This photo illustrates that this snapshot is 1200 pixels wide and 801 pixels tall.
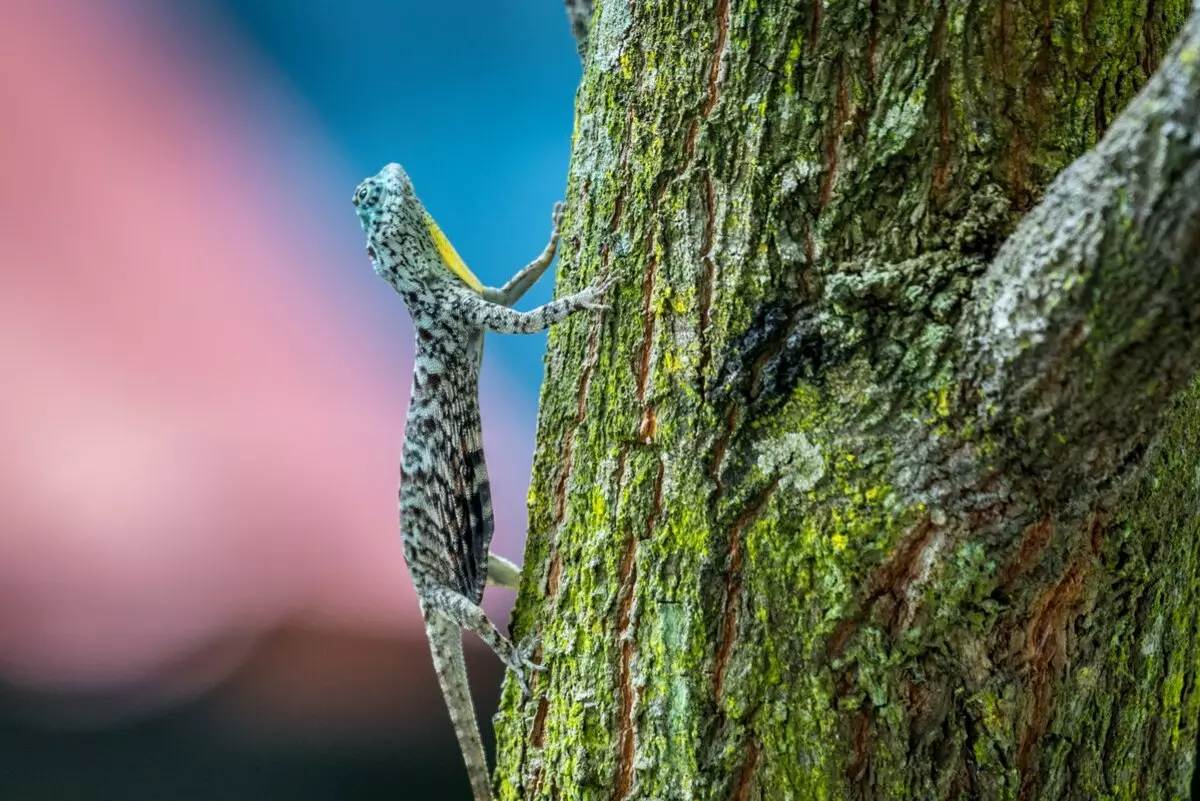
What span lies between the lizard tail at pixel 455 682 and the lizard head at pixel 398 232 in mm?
749

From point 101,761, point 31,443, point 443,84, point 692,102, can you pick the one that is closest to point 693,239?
point 692,102

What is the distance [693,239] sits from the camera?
3.75 ft

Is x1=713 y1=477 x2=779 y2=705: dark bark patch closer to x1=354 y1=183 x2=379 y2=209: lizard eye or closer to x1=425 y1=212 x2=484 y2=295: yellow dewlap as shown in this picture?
x1=425 y1=212 x2=484 y2=295: yellow dewlap

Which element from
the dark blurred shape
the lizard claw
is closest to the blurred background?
the dark blurred shape

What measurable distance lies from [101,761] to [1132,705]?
264 centimetres

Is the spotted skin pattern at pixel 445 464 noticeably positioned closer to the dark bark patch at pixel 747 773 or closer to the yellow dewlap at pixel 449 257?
the yellow dewlap at pixel 449 257

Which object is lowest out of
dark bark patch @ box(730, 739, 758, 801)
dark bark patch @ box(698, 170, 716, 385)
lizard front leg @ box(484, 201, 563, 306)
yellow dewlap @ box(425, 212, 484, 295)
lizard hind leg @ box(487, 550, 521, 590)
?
dark bark patch @ box(730, 739, 758, 801)

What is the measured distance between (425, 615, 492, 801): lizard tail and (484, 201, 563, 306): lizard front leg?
28.3 inches

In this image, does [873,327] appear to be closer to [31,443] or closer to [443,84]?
[443,84]

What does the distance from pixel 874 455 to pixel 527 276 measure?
3.53 ft

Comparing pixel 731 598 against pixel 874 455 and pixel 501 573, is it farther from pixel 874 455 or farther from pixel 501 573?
pixel 501 573

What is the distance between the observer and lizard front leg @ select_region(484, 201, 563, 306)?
184 cm

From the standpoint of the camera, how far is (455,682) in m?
1.83

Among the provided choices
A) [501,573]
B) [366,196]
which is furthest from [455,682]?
[366,196]
